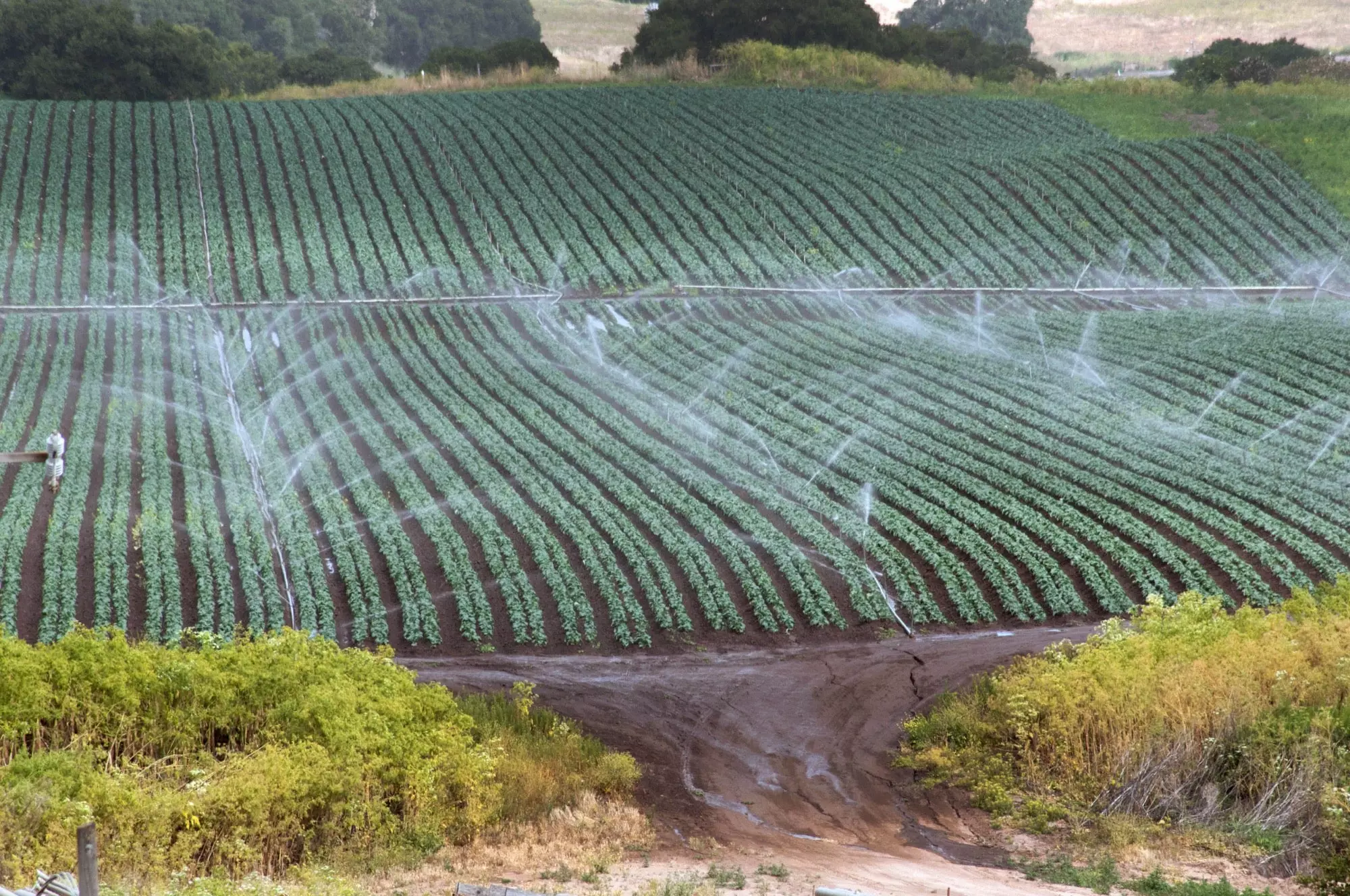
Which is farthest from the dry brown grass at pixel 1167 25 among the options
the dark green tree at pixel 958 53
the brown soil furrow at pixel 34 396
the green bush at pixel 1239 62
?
the brown soil furrow at pixel 34 396

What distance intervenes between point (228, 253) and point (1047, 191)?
76.2ft

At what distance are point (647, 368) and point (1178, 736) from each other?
18.0 metres

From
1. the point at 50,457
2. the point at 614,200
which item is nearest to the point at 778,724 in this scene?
the point at 50,457

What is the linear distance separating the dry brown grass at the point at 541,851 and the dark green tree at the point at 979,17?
207 ft

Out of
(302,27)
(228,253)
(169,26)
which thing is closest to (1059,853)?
(228,253)

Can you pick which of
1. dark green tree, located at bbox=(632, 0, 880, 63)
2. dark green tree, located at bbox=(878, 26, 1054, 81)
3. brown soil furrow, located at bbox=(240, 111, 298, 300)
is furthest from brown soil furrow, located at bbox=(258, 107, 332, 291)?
dark green tree, located at bbox=(878, 26, 1054, 81)

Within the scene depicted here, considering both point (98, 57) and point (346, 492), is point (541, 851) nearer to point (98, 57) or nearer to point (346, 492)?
point (346, 492)

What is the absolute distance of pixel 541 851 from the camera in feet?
41.8

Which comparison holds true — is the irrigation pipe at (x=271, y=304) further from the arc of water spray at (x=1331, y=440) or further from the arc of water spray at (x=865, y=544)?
the arc of water spray at (x=1331, y=440)

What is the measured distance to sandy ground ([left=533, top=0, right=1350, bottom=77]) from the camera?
66619mm

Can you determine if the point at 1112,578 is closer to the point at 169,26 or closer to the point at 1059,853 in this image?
the point at 1059,853

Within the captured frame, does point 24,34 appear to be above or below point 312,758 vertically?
above

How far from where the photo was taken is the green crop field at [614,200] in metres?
37.3

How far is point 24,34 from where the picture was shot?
5047cm
